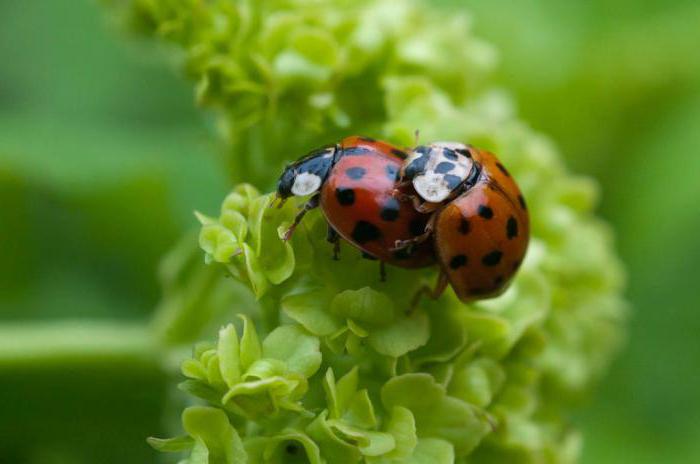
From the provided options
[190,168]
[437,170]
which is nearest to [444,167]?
[437,170]

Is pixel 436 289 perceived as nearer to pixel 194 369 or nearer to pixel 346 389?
pixel 346 389

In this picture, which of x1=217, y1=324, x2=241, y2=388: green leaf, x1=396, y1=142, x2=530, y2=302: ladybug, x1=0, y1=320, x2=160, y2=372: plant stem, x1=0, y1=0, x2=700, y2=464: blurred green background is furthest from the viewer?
x1=0, y1=0, x2=700, y2=464: blurred green background

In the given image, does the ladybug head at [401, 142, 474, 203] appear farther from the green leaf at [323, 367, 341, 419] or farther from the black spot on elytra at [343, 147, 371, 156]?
the green leaf at [323, 367, 341, 419]

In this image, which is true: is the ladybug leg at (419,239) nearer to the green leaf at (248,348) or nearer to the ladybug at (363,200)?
the ladybug at (363,200)

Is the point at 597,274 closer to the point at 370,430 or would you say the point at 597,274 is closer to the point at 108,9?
the point at 370,430

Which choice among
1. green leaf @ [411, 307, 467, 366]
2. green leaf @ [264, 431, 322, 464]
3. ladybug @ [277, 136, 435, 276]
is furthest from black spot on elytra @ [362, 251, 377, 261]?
green leaf @ [264, 431, 322, 464]

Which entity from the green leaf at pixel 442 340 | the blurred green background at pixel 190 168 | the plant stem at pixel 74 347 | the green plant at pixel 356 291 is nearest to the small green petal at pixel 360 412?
the green plant at pixel 356 291
